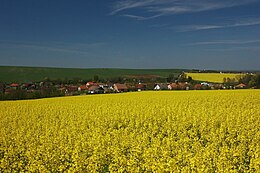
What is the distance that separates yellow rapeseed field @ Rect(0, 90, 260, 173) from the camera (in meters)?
7.94

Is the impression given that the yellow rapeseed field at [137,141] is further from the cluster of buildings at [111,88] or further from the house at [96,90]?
the house at [96,90]

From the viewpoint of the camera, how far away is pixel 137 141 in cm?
1112

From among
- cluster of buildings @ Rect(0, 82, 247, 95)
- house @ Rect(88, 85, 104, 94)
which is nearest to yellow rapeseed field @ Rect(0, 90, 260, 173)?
cluster of buildings @ Rect(0, 82, 247, 95)

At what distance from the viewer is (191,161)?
736 centimetres

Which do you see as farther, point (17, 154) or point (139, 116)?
point (139, 116)

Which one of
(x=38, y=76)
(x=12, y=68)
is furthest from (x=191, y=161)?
(x=12, y=68)

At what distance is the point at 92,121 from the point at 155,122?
3.52m

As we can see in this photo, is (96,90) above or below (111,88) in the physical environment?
below

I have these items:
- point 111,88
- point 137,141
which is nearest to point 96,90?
point 111,88

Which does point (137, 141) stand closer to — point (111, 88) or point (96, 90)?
point (96, 90)

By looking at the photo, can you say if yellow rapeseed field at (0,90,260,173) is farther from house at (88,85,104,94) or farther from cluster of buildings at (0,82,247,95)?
house at (88,85,104,94)

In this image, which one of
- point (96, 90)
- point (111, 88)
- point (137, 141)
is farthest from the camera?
point (111, 88)

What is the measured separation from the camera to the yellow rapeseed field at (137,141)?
7.94 meters

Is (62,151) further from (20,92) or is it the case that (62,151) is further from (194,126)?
(20,92)
